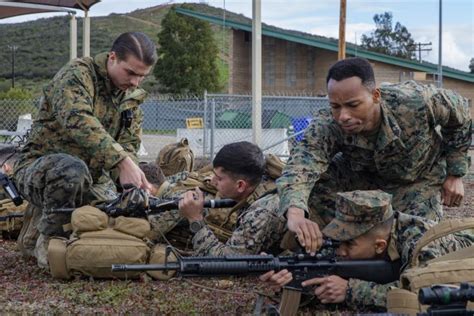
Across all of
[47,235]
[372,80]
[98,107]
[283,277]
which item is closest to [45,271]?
[47,235]

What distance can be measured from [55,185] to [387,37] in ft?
223

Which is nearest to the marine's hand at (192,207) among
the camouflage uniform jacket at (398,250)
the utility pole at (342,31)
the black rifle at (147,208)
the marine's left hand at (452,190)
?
the black rifle at (147,208)

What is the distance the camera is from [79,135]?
5.33 meters

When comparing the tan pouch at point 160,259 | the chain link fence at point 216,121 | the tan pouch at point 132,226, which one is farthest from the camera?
the chain link fence at point 216,121

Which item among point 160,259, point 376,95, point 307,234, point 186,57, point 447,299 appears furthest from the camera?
point 186,57

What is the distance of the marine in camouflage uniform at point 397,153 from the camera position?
15.7 feet

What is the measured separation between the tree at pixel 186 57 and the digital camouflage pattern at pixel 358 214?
45530mm

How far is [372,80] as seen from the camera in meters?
4.54

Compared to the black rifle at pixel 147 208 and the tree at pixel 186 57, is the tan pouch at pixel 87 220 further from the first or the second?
the tree at pixel 186 57

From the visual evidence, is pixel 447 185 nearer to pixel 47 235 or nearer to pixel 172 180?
pixel 172 180

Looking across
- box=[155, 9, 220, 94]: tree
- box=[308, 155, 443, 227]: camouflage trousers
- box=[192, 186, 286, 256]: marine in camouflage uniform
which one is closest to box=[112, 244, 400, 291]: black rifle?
box=[192, 186, 286, 256]: marine in camouflage uniform

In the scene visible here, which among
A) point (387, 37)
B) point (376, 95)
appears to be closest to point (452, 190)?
point (376, 95)

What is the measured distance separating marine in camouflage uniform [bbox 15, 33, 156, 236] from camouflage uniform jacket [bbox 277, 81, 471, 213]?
125 cm

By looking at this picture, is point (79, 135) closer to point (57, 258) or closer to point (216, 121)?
point (57, 258)
